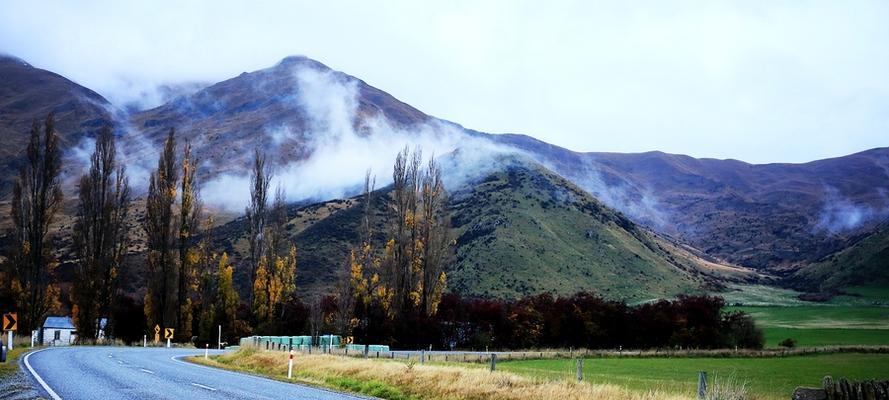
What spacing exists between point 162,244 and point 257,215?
1135 centimetres

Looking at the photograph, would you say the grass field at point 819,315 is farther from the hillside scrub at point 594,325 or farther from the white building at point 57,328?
the white building at point 57,328

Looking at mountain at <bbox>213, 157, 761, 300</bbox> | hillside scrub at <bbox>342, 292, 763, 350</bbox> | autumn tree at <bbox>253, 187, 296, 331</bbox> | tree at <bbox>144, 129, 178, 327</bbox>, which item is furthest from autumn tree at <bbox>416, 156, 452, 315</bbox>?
mountain at <bbox>213, 157, 761, 300</bbox>

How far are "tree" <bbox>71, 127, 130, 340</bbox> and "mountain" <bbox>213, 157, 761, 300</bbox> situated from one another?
156ft

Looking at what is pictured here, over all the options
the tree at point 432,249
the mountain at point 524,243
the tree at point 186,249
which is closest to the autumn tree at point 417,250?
the tree at point 432,249

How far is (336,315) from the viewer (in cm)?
5947

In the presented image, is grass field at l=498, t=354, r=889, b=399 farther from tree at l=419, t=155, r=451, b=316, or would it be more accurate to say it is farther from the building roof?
the building roof

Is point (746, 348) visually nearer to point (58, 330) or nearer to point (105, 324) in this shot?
point (105, 324)

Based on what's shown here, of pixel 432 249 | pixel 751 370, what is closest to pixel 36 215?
pixel 432 249

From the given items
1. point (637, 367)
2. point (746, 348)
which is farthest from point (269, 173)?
point (746, 348)

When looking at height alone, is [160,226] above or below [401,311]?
above

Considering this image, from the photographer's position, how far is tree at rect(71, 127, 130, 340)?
5403 cm

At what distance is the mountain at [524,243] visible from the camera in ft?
359

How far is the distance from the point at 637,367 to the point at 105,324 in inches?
1678

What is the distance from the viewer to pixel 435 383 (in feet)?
62.8
